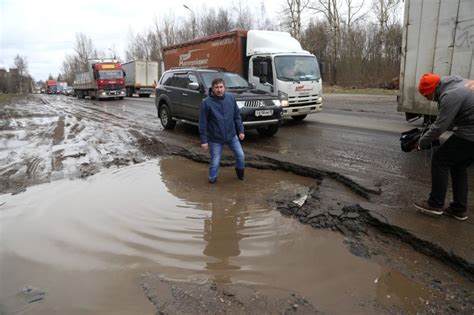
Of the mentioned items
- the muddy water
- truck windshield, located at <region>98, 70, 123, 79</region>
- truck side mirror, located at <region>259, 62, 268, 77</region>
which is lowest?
the muddy water

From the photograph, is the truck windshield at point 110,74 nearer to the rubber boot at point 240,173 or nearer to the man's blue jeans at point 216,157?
the man's blue jeans at point 216,157

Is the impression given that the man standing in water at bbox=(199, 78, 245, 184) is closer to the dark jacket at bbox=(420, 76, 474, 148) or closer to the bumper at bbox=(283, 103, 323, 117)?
the dark jacket at bbox=(420, 76, 474, 148)

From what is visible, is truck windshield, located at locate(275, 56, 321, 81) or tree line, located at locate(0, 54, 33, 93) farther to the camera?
tree line, located at locate(0, 54, 33, 93)

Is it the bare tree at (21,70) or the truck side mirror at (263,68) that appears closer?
the truck side mirror at (263,68)

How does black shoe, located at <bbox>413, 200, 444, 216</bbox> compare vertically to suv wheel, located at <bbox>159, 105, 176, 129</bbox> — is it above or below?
below

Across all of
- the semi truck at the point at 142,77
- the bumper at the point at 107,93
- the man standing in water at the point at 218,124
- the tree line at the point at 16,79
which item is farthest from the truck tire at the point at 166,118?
the tree line at the point at 16,79

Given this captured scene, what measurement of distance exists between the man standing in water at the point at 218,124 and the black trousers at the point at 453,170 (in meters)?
2.80

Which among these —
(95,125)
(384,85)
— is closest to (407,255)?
(95,125)

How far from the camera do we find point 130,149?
841 centimetres

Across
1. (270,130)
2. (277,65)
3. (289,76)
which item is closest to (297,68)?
(289,76)

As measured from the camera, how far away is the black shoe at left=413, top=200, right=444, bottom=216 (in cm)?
407

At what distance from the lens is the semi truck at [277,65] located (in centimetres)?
1112

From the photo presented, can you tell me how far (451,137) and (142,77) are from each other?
33899mm

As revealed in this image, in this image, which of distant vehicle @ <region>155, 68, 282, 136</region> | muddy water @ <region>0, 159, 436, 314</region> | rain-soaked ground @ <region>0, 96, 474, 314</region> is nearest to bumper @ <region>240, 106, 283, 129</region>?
distant vehicle @ <region>155, 68, 282, 136</region>
